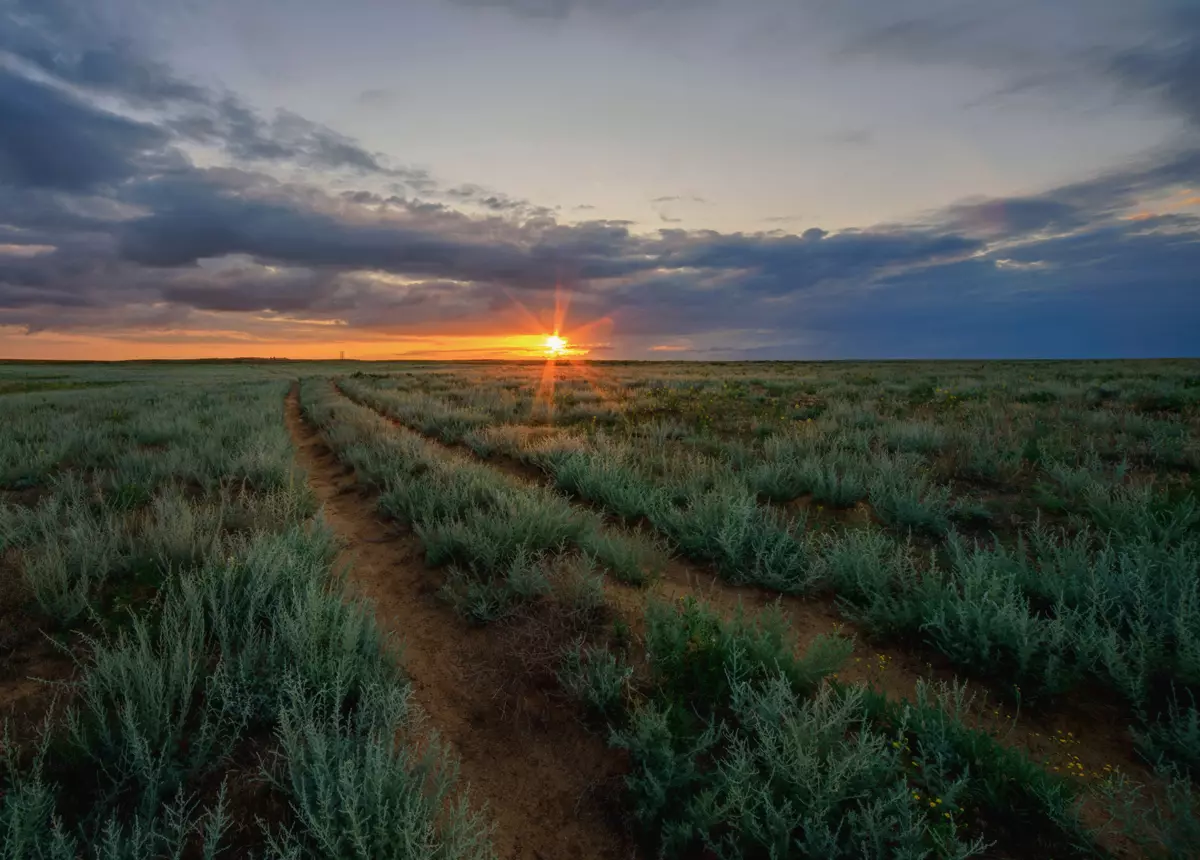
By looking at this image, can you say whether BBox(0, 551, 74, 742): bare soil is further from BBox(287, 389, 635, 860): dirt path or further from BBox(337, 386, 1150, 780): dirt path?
BBox(337, 386, 1150, 780): dirt path

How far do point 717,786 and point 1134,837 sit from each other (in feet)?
5.47

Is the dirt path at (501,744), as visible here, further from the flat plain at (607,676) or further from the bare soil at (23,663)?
the bare soil at (23,663)

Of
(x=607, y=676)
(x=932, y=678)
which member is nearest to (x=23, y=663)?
(x=607, y=676)

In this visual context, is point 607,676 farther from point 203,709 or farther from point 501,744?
point 203,709

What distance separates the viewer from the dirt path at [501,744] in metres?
2.80

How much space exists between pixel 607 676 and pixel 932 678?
2228 millimetres

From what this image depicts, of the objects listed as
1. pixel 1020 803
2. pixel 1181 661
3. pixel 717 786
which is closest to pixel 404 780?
pixel 717 786

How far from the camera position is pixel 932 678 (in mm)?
3791

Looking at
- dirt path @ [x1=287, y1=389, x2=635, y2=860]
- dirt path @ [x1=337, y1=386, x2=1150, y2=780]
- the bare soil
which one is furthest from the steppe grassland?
dirt path @ [x1=337, y1=386, x2=1150, y2=780]

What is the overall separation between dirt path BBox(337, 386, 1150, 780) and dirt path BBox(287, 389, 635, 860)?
114cm

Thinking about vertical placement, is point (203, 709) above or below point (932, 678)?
above

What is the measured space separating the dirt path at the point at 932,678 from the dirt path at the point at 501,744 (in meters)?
1.14

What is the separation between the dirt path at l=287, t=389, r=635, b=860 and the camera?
280 centimetres

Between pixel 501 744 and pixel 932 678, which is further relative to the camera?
pixel 932 678
